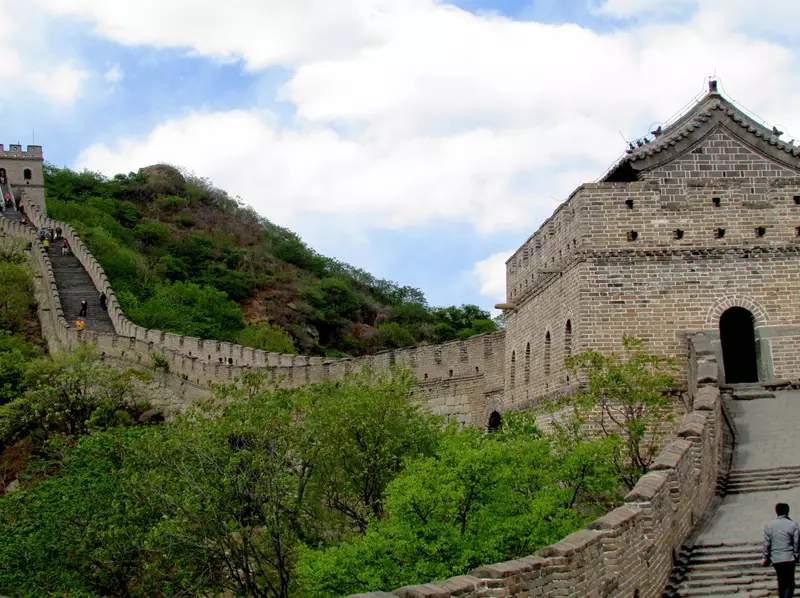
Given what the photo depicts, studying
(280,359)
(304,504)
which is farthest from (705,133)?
(280,359)

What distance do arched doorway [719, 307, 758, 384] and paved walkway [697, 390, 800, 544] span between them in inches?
105

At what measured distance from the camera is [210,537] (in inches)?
836

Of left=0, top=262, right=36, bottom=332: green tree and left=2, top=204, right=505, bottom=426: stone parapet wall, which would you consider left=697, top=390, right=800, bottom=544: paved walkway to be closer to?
left=2, top=204, right=505, bottom=426: stone parapet wall

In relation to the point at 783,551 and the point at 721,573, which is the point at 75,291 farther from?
the point at 783,551

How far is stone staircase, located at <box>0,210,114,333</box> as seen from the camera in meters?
48.6

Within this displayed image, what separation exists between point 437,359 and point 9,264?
89.8 ft

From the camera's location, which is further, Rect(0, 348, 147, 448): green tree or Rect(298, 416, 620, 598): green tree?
Rect(0, 348, 147, 448): green tree

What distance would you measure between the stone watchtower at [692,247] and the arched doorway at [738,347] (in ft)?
0.61

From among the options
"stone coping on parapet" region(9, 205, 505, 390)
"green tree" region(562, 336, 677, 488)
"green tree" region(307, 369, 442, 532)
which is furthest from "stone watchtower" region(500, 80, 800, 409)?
"stone coping on parapet" region(9, 205, 505, 390)

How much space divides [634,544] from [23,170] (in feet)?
226

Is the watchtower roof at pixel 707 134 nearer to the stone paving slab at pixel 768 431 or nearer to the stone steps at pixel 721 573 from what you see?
the stone paving slab at pixel 768 431

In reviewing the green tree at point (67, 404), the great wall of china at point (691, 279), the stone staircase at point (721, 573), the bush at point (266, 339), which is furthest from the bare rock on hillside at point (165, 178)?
the stone staircase at point (721, 573)

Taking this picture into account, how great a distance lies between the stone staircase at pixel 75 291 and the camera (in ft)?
160

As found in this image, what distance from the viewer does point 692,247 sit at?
71.8ft
